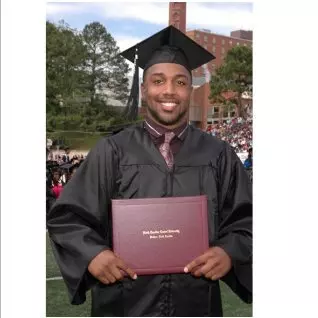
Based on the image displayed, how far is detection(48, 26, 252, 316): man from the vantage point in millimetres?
2017

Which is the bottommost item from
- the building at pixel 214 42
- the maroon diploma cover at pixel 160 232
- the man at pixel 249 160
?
the maroon diploma cover at pixel 160 232

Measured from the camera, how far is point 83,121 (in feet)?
10.8

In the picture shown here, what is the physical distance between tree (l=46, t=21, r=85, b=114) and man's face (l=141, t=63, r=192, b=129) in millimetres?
1013

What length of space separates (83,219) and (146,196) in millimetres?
283

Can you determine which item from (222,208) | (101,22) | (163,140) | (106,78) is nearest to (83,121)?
(106,78)

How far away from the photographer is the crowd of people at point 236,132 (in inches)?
115

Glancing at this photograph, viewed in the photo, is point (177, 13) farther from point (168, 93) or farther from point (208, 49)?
point (168, 93)

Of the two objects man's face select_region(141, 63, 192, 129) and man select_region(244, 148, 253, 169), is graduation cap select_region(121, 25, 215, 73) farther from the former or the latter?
man select_region(244, 148, 253, 169)

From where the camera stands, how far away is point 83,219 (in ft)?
6.66

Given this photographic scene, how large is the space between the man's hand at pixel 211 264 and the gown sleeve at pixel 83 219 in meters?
0.37

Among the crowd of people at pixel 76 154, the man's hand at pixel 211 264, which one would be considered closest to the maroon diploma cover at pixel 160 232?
the man's hand at pixel 211 264

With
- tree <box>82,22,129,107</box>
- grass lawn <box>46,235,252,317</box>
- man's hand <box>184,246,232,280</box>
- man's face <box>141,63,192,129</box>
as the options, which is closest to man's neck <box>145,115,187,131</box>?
man's face <box>141,63,192,129</box>

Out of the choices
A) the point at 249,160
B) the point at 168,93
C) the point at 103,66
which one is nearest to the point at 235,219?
the point at 168,93

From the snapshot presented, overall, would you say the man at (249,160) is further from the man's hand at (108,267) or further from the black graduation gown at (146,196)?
the man's hand at (108,267)
